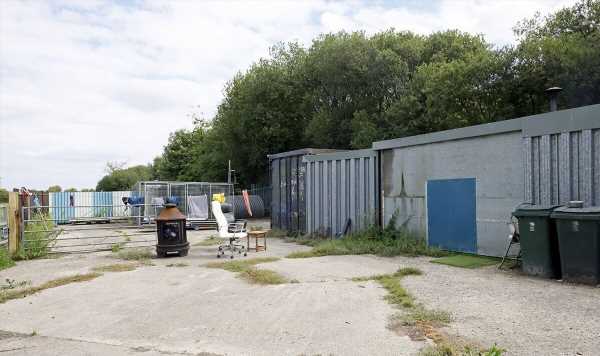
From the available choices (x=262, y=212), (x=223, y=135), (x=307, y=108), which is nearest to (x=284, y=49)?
(x=307, y=108)

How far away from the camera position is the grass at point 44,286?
25.8 ft

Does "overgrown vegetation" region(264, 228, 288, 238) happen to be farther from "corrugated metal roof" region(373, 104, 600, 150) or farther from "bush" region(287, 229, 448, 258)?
"corrugated metal roof" region(373, 104, 600, 150)

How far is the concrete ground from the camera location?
5.03 m

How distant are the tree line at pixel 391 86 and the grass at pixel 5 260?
700 inches

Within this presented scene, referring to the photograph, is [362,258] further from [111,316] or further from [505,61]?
[505,61]

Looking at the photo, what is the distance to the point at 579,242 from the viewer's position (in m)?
7.52

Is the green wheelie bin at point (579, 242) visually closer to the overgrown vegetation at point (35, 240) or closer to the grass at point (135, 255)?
the grass at point (135, 255)

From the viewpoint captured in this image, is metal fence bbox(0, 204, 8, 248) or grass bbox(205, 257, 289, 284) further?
metal fence bbox(0, 204, 8, 248)

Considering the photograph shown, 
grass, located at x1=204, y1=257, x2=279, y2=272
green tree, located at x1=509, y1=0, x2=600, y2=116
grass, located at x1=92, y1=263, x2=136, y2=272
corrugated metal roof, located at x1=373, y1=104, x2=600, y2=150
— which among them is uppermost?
green tree, located at x1=509, y1=0, x2=600, y2=116

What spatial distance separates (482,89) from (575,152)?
581 inches

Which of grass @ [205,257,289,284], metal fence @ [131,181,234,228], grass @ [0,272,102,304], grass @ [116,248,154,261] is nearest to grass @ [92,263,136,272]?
grass @ [0,272,102,304]

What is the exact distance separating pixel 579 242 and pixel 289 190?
35.2 ft

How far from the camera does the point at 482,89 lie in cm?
2234

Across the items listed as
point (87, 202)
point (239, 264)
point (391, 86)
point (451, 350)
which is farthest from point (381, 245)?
point (87, 202)
